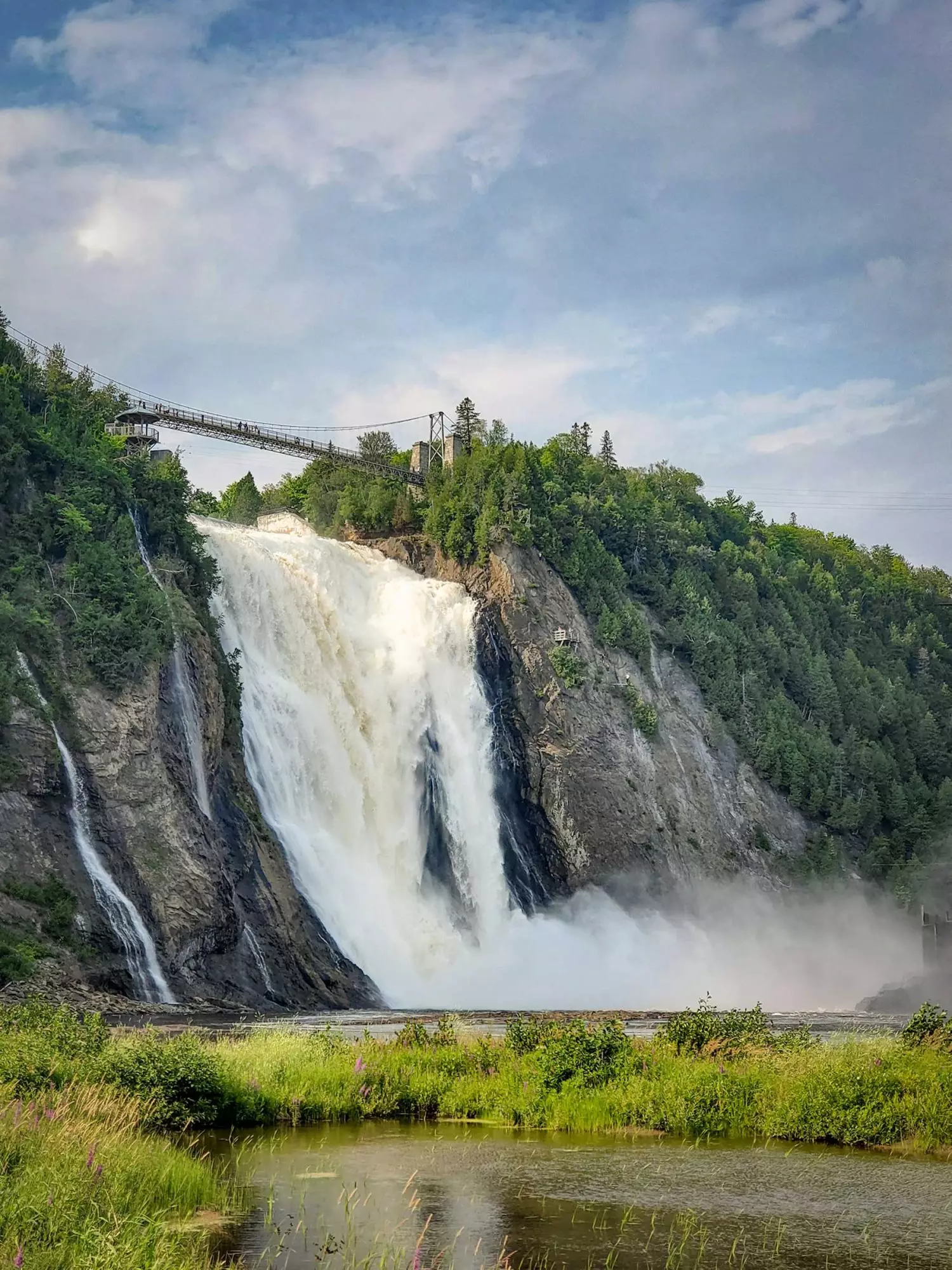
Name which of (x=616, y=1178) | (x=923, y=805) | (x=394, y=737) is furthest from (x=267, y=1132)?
(x=923, y=805)

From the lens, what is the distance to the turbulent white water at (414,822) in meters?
53.5

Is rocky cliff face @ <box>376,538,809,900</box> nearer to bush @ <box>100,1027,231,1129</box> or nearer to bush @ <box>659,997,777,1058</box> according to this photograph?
bush @ <box>659,997,777,1058</box>

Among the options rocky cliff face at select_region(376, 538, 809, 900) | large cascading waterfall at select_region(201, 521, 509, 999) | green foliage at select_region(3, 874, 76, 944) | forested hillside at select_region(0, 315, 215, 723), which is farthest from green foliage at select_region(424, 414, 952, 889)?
green foliage at select_region(3, 874, 76, 944)

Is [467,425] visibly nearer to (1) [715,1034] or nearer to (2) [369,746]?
(2) [369,746]

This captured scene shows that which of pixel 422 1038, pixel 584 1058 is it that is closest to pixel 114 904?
pixel 422 1038

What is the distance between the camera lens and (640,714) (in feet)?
252

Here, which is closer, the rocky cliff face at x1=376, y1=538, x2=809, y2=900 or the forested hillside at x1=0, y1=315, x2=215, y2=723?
the forested hillside at x1=0, y1=315, x2=215, y2=723

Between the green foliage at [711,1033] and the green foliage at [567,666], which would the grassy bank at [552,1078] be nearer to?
the green foliage at [711,1033]

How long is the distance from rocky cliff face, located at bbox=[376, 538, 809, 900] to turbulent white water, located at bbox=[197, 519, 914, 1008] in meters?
1.85

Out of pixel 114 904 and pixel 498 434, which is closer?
pixel 114 904

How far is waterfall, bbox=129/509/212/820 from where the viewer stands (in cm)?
4709

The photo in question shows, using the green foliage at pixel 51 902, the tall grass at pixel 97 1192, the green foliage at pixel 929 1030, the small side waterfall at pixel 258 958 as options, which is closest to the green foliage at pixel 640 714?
the small side waterfall at pixel 258 958

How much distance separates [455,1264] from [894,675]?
104 metres

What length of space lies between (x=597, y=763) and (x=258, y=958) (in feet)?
104
